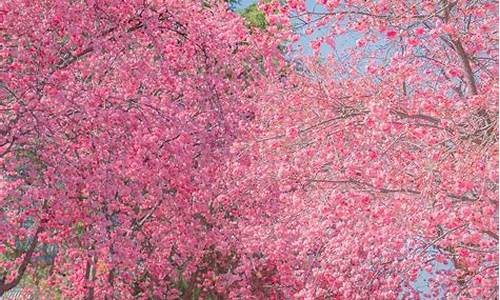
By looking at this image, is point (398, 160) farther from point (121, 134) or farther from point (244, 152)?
point (121, 134)

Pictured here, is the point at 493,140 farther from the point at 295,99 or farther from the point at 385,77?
the point at 295,99

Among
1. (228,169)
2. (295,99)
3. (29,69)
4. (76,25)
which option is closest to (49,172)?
(29,69)

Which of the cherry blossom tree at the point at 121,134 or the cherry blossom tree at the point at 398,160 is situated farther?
the cherry blossom tree at the point at 121,134

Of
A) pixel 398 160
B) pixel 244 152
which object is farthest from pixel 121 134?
pixel 398 160

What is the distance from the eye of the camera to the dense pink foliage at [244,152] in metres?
7.02

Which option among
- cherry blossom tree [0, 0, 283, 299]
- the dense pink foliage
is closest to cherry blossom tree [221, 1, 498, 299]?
the dense pink foliage

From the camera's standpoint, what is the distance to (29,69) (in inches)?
334

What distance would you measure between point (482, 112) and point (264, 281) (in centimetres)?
637

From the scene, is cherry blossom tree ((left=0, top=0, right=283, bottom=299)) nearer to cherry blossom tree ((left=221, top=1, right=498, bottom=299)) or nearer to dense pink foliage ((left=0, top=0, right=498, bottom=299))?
dense pink foliage ((left=0, top=0, right=498, bottom=299))

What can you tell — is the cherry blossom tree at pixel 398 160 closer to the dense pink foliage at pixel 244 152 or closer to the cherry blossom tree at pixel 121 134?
the dense pink foliage at pixel 244 152

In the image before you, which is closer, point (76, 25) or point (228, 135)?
point (76, 25)

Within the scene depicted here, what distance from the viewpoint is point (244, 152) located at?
816 cm

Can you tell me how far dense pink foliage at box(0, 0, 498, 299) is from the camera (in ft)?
23.0

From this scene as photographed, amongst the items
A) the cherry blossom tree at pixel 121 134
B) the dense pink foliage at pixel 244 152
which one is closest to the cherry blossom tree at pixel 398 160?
the dense pink foliage at pixel 244 152
